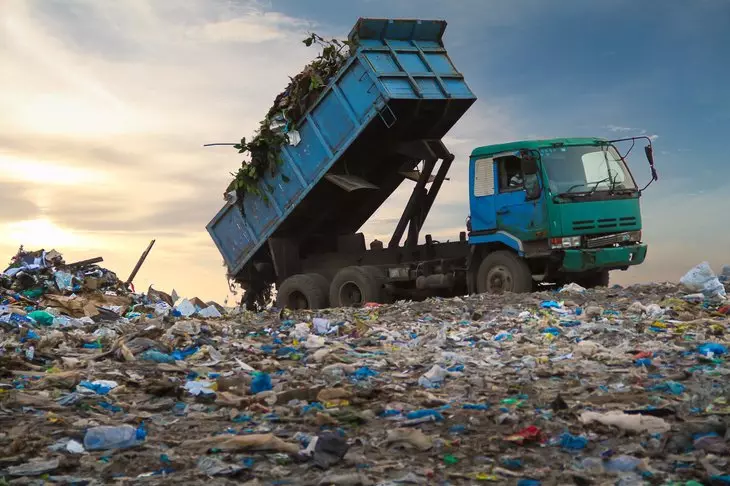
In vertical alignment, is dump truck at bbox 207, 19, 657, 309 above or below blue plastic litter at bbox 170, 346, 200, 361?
above

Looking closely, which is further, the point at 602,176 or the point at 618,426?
the point at 602,176

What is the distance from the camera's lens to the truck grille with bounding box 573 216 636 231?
32.9 ft

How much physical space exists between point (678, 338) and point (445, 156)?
5477 mm

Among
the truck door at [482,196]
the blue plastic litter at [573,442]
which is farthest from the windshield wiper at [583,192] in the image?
the blue plastic litter at [573,442]

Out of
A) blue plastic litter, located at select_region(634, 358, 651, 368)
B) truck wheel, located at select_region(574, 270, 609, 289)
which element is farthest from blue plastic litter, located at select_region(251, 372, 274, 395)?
truck wheel, located at select_region(574, 270, 609, 289)

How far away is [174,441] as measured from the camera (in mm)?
4562

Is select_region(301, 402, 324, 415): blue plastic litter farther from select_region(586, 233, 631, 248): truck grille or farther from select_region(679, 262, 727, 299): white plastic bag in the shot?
select_region(679, 262, 727, 299): white plastic bag

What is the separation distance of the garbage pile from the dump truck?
150 cm

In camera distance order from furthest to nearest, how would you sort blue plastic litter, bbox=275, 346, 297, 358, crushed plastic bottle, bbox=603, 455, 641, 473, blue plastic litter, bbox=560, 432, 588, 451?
1. blue plastic litter, bbox=275, 346, 297, 358
2. blue plastic litter, bbox=560, 432, 588, 451
3. crushed plastic bottle, bbox=603, 455, 641, 473

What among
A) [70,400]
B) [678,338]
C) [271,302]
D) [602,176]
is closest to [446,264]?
[602,176]

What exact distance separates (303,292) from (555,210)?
459 centimetres

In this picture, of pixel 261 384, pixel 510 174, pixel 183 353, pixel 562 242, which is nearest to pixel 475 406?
pixel 261 384

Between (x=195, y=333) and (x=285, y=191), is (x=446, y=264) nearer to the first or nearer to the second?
(x=285, y=191)

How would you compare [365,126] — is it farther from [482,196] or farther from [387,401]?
[387,401]
